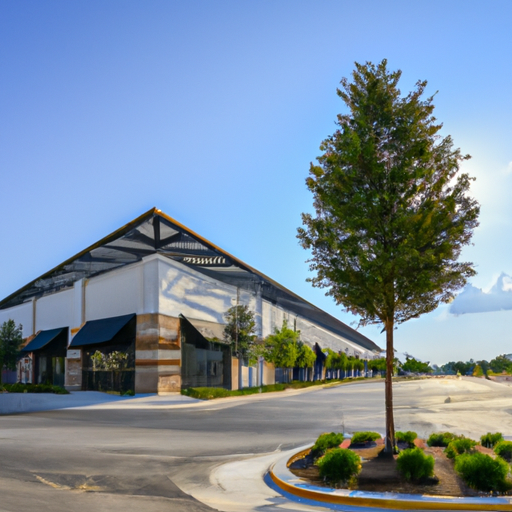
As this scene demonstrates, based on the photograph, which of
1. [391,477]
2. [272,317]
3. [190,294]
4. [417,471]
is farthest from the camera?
[272,317]

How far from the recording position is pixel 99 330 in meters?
42.2

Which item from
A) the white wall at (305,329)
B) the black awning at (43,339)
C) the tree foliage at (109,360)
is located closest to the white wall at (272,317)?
the white wall at (305,329)

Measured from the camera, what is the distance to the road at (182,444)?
31.0 feet

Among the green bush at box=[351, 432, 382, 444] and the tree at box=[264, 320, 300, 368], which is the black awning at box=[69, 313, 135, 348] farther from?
the green bush at box=[351, 432, 382, 444]

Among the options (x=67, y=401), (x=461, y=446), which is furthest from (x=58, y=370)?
(x=461, y=446)

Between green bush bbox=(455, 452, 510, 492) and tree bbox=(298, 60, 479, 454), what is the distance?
2.80m

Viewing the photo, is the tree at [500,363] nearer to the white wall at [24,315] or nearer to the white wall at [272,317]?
the white wall at [272,317]

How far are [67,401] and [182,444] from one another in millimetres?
22308

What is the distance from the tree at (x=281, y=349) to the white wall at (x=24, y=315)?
82.0ft

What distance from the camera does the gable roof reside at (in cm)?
3894

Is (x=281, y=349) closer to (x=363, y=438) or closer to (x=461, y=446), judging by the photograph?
(x=363, y=438)

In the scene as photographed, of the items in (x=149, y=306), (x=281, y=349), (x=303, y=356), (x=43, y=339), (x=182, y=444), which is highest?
(x=149, y=306)

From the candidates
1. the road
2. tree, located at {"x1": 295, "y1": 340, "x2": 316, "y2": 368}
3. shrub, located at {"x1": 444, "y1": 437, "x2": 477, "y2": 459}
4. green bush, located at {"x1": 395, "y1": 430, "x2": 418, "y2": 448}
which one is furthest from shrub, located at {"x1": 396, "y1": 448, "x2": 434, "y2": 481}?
tree, located at {"x1": 295, "y1": 340, "x2": 316, "y2": 368}

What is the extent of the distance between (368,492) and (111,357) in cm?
3515
